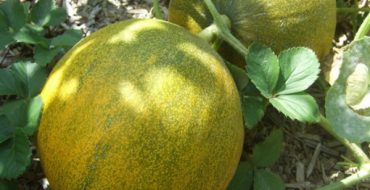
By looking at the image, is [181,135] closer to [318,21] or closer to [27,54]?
[318,21]

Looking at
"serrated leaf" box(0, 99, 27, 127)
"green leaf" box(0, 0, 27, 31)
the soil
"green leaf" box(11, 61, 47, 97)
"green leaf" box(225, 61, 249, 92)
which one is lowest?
the soil

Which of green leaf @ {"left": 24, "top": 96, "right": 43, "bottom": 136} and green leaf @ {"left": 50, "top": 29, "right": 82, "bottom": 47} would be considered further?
green leaf @ {"left": 50, "top": 29, "right": 82, "bottom": 47}

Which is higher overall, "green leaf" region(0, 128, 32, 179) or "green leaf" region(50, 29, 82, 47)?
"green leaf" region(50, 29, 82, 47)

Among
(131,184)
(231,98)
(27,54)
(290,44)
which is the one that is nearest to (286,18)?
(290,44)

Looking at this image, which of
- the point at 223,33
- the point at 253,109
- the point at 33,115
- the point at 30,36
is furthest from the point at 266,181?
the point at 30,36

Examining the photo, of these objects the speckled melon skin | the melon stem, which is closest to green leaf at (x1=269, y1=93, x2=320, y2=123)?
the speckled melon skin

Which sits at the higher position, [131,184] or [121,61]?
[121,61]

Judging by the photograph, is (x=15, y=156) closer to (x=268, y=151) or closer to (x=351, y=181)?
(x=268, y=151)

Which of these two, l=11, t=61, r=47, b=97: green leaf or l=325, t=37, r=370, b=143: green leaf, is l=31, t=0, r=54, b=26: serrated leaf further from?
l=325, t=37, r=370, b=143: green leaf
